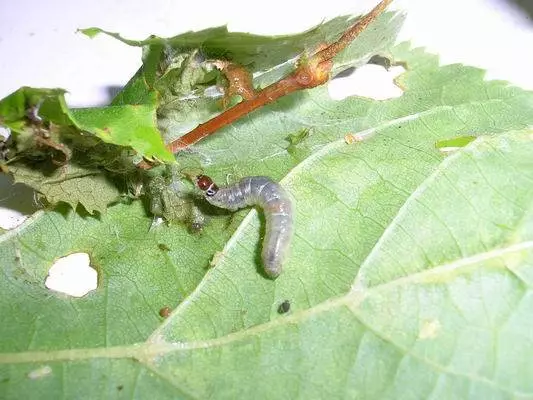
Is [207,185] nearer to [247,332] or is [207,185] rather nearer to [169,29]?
[247,332]

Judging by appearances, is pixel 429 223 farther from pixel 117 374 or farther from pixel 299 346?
pixel 117 374

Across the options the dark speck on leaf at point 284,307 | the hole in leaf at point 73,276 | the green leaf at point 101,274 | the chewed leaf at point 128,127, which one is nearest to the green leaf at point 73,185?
the green leaf at point 101,274

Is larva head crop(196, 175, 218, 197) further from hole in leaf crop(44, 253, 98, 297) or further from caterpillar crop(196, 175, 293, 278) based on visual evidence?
hole in leaf crop(44, 253, 98, 297)

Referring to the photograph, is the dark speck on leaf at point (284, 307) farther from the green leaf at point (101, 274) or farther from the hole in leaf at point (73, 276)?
the hole in leaf at point (73, 276)

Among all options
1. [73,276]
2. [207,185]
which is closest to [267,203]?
[207,185]

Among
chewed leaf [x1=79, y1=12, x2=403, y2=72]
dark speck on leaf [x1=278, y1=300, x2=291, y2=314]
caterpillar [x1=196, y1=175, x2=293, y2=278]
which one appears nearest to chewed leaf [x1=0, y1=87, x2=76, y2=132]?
chewed leaf [x1=79, y1=12, x2=403, y2=72]

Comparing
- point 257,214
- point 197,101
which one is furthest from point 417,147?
point 197,101
